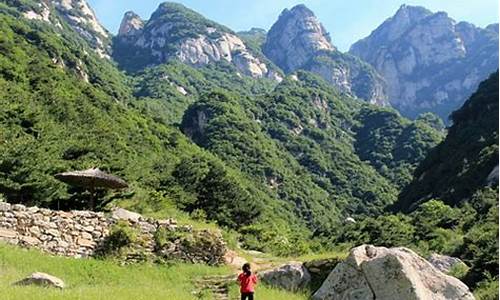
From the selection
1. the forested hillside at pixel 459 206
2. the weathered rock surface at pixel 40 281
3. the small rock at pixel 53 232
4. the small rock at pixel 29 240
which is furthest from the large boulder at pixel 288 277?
the small rock at pixel 29 240

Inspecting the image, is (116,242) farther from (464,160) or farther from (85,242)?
(464,160)

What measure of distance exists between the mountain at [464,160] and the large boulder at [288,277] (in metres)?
42.9

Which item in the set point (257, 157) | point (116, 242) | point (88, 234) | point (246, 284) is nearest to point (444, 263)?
point (246, 284)

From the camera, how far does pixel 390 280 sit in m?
14.2

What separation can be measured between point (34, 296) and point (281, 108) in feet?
429

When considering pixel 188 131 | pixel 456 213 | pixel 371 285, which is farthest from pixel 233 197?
pixel 188 131

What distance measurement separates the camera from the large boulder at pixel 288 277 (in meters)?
18.4

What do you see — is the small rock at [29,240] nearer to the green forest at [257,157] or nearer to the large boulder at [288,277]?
the green forest at [257,157]

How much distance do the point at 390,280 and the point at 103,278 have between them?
8.05 metres

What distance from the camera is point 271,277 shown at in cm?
1870

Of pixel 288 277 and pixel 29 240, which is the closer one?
pixel 288 277

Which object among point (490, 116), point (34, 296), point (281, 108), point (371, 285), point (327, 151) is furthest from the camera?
point (281, 108)

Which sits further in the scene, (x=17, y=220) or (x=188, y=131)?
(x=188, y=131)

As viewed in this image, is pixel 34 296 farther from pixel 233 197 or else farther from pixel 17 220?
pixel 233 197
